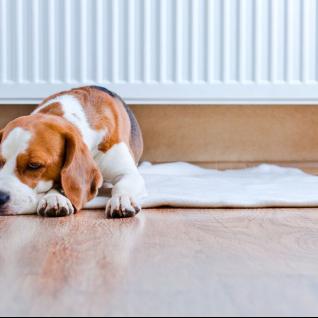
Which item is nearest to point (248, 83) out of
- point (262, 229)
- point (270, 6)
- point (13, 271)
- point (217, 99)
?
point (217, 99)

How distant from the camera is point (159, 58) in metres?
2.09

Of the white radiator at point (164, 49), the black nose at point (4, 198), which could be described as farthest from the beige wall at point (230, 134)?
the black nose at point (4, 198)

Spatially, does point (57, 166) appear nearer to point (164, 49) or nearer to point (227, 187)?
point (227, 187)

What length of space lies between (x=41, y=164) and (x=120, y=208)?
204 millimetres

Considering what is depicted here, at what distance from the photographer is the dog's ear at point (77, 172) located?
4.57 feet

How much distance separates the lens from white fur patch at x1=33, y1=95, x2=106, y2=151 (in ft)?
5.07

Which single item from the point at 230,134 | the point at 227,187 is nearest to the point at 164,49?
the point at 230,134

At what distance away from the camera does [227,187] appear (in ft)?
5.88

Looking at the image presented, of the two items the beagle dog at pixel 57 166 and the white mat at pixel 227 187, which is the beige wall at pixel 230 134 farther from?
the beagle dog at pixel 57 166

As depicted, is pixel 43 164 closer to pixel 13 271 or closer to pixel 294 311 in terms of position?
pixel 13 271

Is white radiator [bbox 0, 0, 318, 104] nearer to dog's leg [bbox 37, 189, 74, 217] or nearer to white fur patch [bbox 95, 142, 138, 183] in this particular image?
white fur patch [bbox 95, 142, 138, 183]

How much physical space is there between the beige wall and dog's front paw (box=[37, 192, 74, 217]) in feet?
3.19

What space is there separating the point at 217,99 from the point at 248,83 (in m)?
0.12

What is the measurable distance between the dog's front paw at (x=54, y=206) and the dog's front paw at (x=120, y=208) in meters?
0.09
